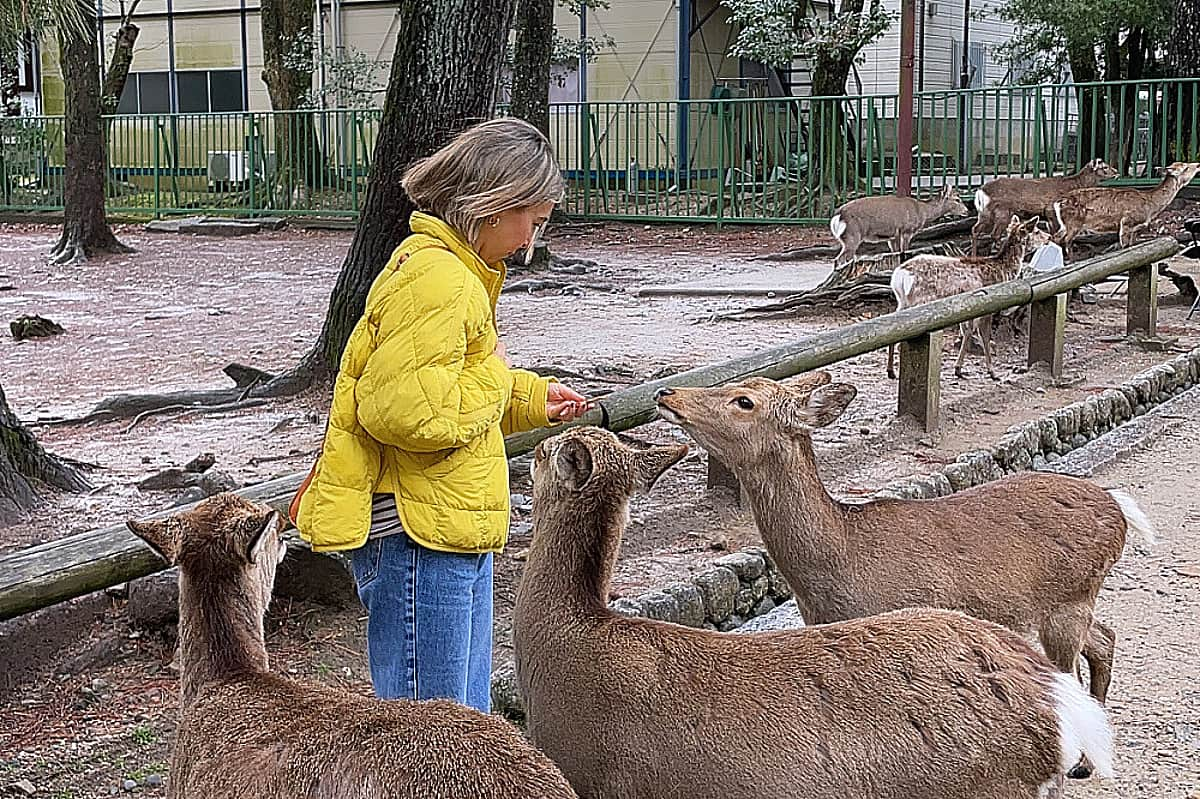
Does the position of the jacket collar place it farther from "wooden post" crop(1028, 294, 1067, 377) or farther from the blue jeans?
"wooden post" crop(1028, 294, 1067, 377)

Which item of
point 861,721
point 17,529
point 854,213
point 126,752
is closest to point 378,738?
point 861,721

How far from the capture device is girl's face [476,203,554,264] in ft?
10.6

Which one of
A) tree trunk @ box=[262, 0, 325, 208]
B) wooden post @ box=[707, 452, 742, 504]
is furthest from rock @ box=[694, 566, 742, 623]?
tree trunk @ box=[262, 0, 325, 208]

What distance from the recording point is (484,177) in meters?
3.19

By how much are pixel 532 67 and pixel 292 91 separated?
8.69m

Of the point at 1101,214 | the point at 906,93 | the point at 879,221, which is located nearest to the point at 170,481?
the point at 1101,214

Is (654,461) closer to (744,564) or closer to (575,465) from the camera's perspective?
(575,465)

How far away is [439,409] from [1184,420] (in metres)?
6.77

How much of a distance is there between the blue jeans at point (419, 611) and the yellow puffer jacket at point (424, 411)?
0.20 ft

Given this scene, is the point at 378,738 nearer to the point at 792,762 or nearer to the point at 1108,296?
the point at 792,762

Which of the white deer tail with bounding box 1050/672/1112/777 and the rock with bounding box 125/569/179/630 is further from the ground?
the white deer tail with bounding box 1050/672/1112/777

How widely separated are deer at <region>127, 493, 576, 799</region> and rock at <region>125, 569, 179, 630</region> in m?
1.57

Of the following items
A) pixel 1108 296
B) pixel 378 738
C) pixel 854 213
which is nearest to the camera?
pixel 378 738

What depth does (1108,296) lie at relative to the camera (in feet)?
42.1
